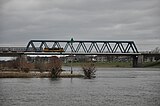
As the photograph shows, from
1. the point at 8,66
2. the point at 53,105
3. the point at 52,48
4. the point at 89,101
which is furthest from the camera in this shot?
the point at 52,48

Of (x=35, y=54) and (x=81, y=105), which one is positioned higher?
(x=35, y=54)

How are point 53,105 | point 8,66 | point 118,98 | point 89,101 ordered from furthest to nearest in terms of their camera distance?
point 8,66
point 118,98
point 89,101
point 53,105

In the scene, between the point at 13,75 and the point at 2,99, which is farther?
the point at 13,75

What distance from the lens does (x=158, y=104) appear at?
111 feet

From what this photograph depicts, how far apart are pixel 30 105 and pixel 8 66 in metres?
83.9

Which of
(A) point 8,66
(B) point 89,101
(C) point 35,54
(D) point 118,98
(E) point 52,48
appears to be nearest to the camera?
(B) point 89,101

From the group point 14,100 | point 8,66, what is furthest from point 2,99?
point 8,66

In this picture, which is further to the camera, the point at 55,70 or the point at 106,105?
the point at 55,70

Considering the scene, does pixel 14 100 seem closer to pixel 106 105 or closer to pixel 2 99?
pixel 2 99

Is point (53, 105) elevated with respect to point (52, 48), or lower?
lower

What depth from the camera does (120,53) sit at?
15362cm

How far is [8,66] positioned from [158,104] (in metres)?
85.8

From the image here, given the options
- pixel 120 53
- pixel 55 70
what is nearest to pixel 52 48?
pixel 120 53

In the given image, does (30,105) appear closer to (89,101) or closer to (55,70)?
(89,101)
